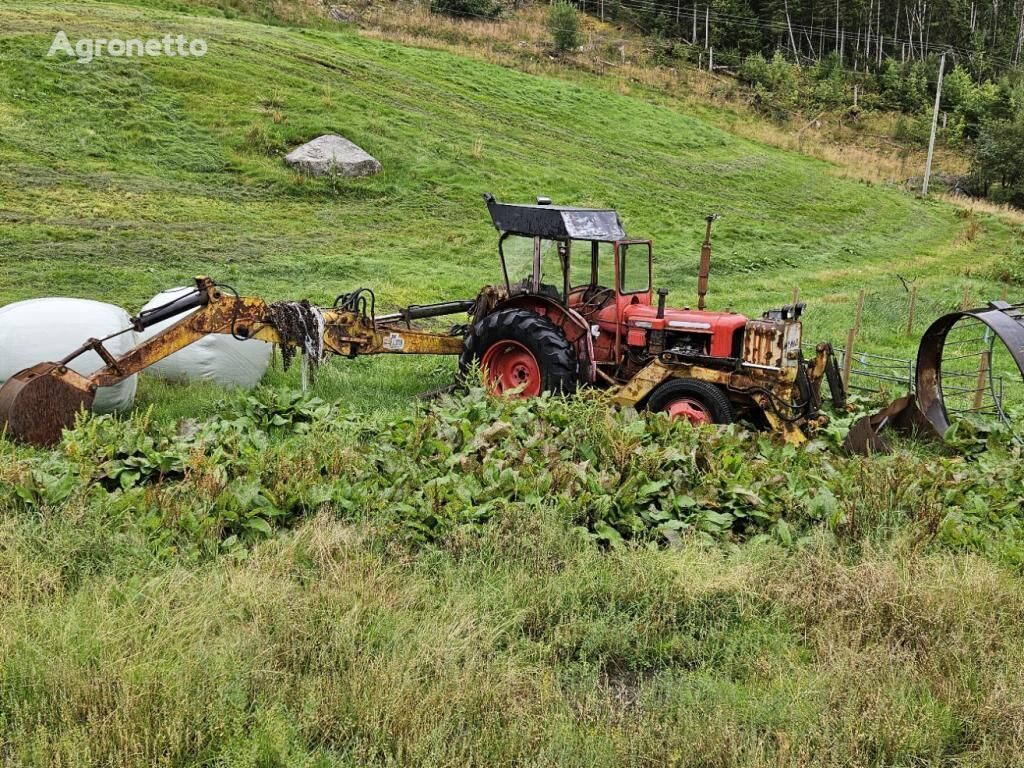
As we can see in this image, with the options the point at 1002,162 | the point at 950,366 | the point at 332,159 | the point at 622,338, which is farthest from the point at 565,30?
the point at 622,338

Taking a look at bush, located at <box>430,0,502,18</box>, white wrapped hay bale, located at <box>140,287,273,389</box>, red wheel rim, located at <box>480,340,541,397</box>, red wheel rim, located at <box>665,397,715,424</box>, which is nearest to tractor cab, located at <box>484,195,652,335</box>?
red wheel rim, located at <box>480,340,541,397</box>

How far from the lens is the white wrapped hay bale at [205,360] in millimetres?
9523

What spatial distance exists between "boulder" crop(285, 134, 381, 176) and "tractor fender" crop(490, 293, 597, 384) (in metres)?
15.7

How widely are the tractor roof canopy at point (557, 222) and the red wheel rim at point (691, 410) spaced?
184cm

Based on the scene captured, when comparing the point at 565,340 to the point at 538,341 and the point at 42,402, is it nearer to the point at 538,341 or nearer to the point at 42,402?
the point at 538,341

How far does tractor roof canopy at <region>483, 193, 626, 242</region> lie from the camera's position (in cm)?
919

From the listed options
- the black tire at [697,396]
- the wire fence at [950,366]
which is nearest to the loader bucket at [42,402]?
the black tire at [697,396]

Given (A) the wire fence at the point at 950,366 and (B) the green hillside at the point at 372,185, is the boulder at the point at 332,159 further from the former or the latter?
(A) the wire fence at the point at 950,366

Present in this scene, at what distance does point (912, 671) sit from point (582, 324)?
5277 millimetres

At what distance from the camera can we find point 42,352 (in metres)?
8.52

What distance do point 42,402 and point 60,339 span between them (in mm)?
1274

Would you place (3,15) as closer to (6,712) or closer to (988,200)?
(6,712)

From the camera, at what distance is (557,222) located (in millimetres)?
9180

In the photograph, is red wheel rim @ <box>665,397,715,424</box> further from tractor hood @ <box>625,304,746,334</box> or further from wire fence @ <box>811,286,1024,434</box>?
wire fence @ <box>811,286,1024,434</box>
